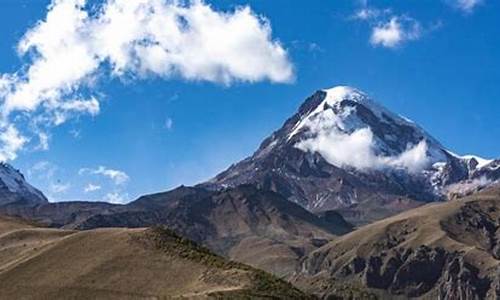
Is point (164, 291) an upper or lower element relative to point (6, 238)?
lower

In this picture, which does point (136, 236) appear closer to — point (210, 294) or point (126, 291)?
point (126, 291)

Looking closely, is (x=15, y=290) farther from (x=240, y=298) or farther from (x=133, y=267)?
(x=240, y=298)

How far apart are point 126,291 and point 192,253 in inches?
658

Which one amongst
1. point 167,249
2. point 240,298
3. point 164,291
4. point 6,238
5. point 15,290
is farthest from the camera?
point 6,238

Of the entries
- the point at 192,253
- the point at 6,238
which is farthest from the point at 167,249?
the point at 6,238

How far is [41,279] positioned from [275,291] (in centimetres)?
3783

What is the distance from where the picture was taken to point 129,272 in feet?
411

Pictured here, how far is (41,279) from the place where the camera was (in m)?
128

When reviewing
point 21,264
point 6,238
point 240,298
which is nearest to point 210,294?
point 240,298

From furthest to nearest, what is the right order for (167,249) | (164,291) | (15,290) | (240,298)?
(167,249)
(15,290)
(164,291)
(240,298)

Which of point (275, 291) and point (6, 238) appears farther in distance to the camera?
point (6, 238)

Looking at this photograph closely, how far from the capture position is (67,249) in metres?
141

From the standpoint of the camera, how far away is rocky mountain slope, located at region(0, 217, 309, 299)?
115 metres

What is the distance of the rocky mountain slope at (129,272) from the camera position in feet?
378
